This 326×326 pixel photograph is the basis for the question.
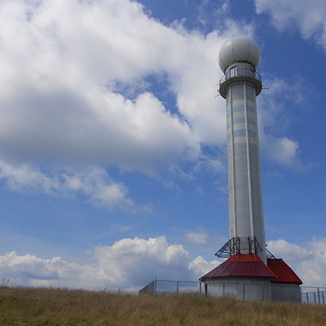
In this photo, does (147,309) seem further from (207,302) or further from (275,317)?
(275,317)

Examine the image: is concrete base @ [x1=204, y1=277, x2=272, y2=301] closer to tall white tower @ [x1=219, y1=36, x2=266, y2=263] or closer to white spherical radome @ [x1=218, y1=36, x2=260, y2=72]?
tall white tower @ [x1=219, y1=36, x2=266, y2=263]

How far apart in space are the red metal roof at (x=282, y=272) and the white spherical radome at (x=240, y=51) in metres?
28.1

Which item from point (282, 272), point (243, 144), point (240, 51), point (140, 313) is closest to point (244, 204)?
point (243, 144)

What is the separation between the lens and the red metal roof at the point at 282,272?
39406mm

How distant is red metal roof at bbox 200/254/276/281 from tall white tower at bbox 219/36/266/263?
1.52 meters

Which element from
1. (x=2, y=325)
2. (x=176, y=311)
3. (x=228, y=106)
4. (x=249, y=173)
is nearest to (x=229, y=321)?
(x=176, y=311)

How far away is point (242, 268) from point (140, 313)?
64.1ft

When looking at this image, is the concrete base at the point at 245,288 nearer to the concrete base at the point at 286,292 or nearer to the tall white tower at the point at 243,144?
the concrete base at the point at 286,292

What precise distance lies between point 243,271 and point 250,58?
30301mm

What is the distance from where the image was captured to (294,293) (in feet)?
129

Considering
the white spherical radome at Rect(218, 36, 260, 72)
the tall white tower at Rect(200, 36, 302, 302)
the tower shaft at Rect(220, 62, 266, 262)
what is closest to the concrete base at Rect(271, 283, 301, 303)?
the tall white tower at Rect(200, 36, 302, 302)

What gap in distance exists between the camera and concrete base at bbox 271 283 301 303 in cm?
3841

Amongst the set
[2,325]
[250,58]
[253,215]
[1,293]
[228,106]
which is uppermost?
[250,58]

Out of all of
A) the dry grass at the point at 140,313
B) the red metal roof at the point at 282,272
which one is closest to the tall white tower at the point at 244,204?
the red metal roof at the point at 282,272
